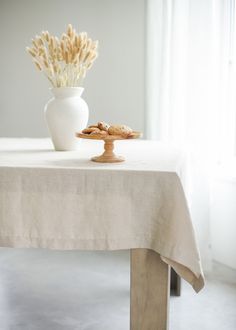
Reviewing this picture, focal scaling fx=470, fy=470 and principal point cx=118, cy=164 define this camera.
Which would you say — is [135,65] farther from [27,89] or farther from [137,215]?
[137,215]

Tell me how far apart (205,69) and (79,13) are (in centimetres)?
111

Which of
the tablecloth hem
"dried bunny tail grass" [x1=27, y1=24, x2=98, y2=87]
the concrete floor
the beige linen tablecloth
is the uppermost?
"dried bunny tail grass" [x1=27, y1=24, x2=98, y2=87]

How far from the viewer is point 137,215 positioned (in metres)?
1.66

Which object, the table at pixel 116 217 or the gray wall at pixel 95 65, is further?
the gray wall at pixel 95 65

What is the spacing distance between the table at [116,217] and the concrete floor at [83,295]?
64 centimetres

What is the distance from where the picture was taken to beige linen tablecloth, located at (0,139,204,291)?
5.31 feet

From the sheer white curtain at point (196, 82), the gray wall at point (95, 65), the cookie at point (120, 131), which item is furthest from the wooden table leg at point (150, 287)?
the gray wall at point (95, 65)

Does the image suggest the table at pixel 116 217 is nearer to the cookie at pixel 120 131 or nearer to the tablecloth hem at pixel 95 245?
the tablecloth hem at pixel 95 245

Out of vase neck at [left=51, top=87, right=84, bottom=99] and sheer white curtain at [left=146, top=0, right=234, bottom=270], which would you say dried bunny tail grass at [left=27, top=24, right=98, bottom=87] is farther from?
sheer white curtain at [left=146, top=0, right=234, bottom=270]

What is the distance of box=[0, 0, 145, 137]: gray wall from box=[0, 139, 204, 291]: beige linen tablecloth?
5.86ft

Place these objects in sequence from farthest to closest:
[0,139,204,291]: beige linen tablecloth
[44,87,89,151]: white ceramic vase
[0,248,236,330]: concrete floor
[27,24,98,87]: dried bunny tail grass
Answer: [0,248,236,330]: concrete floor, [44,87,89,151]: white ceramic vase, [27,24,98,87]: dried bunny tail grass, [0,139,204,291]: beige linen tablecloth

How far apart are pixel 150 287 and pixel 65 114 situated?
867 mm

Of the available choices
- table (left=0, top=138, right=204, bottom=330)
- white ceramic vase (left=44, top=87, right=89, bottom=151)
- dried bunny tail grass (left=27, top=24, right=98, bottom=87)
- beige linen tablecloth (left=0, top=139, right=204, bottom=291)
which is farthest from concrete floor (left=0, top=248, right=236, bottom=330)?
dried bunny tail grass (left=27, top=24, right=98, bottom=87)

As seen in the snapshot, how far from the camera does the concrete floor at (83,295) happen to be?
230cm
